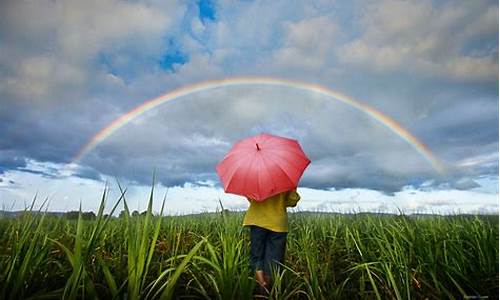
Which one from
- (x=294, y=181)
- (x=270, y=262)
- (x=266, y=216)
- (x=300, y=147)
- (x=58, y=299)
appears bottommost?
(x=58, y=299)

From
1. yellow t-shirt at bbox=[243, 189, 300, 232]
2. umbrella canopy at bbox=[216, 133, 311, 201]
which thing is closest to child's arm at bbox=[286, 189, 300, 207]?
yellow t-shirt at bbox=[243, 189, 300, 232]

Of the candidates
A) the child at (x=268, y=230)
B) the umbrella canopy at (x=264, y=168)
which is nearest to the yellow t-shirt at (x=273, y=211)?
the child at (x=268, y=230)

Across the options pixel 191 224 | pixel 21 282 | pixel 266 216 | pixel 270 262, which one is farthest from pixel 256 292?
pixel 191 224

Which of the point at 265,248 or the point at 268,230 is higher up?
the point at 268,230

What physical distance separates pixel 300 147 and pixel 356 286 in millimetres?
1811

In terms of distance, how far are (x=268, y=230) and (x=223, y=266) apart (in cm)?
158

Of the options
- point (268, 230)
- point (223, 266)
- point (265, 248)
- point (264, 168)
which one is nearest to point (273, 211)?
point (268, 230)

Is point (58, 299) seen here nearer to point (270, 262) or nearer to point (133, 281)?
point (133, 281)

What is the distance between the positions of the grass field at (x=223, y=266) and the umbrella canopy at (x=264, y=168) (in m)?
0.55

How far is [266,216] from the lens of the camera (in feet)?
18.1

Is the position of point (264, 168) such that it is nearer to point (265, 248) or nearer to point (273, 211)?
point (273, 211)

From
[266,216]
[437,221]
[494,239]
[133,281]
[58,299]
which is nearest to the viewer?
[133,281]

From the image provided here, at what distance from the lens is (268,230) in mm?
5582

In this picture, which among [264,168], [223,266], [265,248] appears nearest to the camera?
[223,266]
